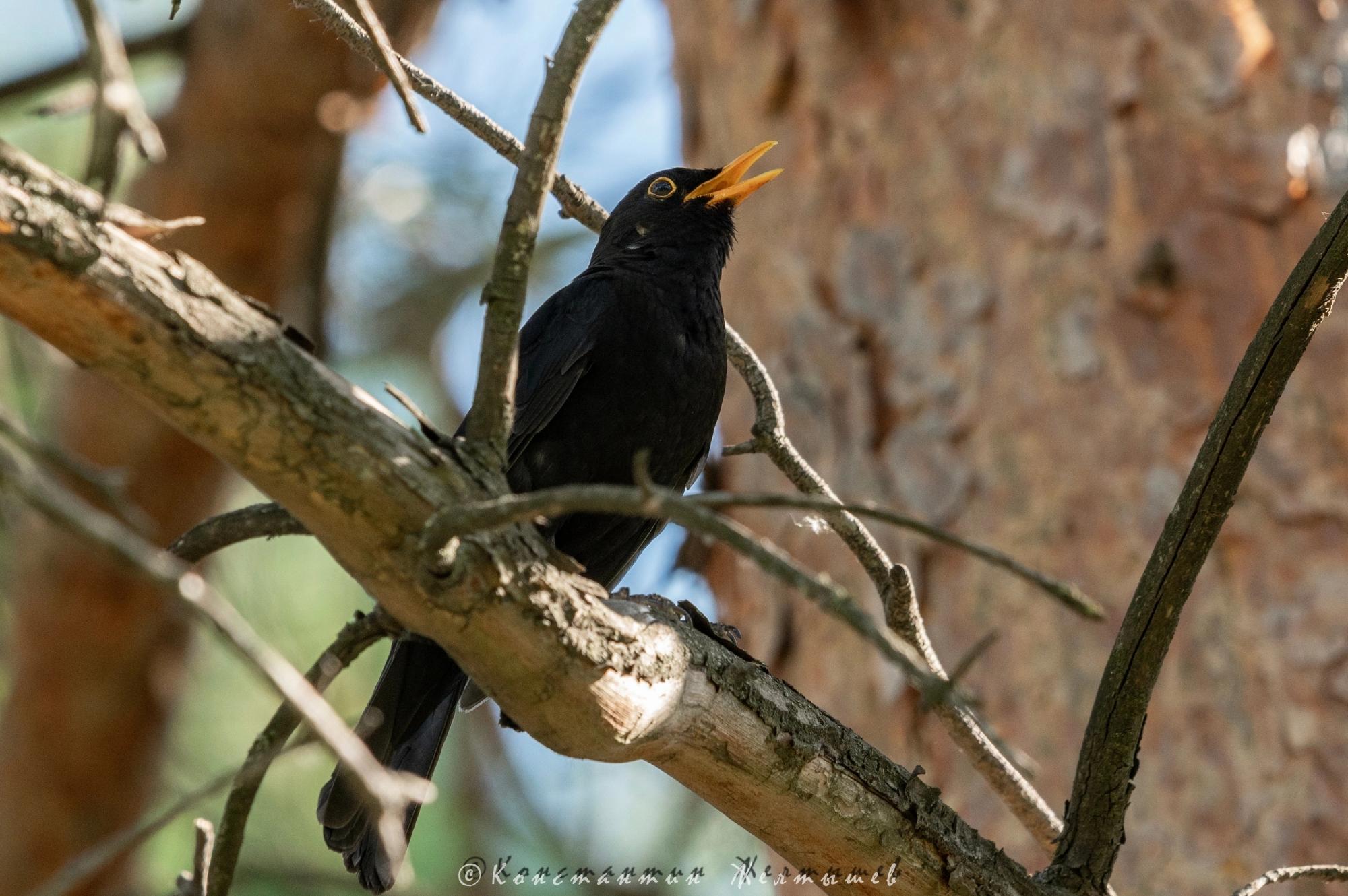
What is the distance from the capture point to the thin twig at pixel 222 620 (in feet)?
3.92

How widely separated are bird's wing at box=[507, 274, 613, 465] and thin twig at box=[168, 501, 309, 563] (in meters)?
1.23

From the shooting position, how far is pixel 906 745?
3.91 metres

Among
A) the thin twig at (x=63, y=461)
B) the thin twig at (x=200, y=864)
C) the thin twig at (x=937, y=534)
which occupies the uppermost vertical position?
the thin twig at (x=937, y=534)

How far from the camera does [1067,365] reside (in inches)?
156

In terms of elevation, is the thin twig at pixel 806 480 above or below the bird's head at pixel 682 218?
below

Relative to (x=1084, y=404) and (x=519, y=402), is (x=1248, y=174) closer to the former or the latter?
(x=1084, y=404)

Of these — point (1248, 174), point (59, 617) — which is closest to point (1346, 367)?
point (1248, 174)

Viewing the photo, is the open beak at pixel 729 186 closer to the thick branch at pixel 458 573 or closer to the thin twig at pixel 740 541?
the thick branch at pixel 458 573

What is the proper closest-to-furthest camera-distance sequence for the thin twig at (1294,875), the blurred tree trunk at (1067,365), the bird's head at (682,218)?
the thin twig at (1294,875) → the blurred tree trunk at (1067,365) → the bird's head at (682,218)

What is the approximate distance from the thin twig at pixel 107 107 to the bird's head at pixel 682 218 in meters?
2.40

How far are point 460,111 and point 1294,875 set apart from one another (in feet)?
6.67

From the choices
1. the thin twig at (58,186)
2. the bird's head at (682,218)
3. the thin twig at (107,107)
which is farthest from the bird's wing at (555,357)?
the thin twig at (107,107)

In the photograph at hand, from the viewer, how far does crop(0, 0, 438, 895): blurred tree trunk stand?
527cm

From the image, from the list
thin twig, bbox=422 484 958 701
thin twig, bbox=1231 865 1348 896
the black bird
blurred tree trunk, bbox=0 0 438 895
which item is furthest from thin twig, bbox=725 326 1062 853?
blurred tree trunk, bbox=0 0 438 895
